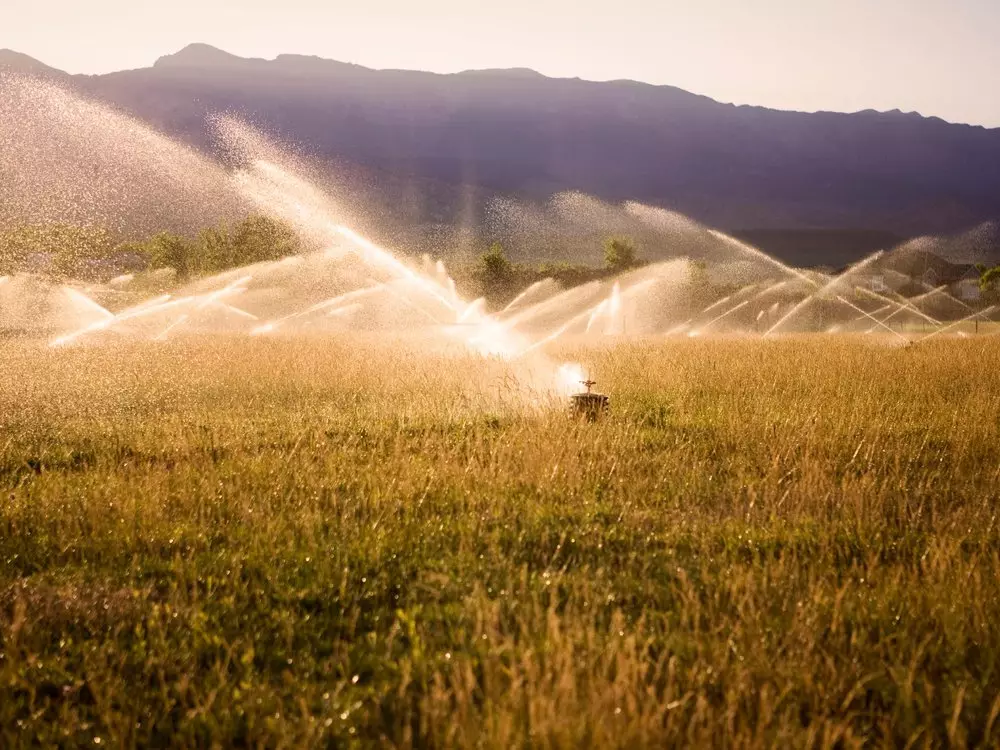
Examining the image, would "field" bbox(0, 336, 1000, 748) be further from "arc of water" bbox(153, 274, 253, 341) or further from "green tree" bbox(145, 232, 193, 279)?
"green tree" bbox(145, 232, 193, 279)

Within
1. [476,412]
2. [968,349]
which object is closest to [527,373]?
[476,412]

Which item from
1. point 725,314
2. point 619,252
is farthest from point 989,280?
point 725,314

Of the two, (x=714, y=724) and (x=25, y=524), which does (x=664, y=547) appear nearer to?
(x=714, y=724)

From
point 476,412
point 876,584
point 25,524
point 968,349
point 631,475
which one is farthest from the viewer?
point 968,349

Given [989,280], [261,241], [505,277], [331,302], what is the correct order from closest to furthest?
[331,302] < [261,241] < [505,277] < [989,280]

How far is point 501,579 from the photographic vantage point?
455cm

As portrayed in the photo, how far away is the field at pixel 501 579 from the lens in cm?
319

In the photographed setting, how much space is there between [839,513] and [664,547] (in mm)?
1683

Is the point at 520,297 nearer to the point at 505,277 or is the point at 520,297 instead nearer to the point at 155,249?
the point at 505,277

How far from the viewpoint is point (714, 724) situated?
10.1ft

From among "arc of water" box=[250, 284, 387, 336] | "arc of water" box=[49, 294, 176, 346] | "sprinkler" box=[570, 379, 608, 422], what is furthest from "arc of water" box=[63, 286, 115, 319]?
"sprinkler" box=[570, 379, 608, 422]

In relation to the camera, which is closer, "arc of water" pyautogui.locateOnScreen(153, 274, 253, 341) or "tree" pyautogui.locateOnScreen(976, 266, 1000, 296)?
"arc of water" pyautogui.locateOnScreen(153, 274, 253, 341)

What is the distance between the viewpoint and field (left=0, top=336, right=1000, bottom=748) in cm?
319

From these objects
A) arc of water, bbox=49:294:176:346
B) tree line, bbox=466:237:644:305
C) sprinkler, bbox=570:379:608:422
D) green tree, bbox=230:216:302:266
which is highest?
green tree, bbox=230:216:302:266
